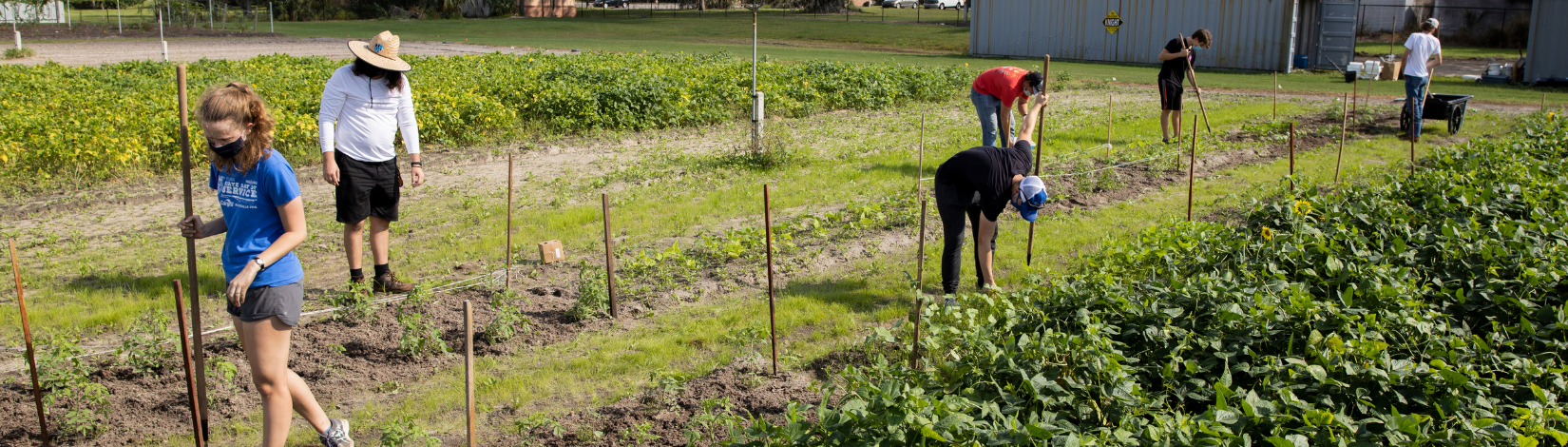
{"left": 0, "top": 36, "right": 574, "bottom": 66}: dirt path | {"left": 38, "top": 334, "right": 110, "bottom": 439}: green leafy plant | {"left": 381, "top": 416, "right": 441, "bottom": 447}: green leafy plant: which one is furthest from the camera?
{"left": 0, "top": 36, "right": 574, "bottom": 66}: dirt path

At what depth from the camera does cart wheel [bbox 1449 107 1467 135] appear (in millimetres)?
12094

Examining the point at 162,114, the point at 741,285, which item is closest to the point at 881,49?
the point at 162,114

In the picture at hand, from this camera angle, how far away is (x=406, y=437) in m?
3.92

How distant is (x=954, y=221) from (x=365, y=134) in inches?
131

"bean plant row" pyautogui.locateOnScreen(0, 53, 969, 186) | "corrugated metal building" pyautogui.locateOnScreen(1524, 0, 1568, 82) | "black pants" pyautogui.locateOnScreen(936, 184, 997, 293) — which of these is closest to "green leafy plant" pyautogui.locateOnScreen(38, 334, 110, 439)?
"black pants" pyautogui.locateOnScreen(936, 184, 997, 293)

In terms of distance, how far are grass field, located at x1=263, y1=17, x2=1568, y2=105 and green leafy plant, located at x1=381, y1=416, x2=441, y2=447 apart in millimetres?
18635

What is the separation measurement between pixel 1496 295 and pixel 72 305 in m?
7.33

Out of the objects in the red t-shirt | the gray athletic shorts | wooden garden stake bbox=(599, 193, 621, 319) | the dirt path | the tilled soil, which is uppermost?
the dirt path

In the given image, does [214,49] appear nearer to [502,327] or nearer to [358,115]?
[358,115]

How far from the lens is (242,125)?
10.9ft

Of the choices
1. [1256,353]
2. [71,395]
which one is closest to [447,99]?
[71,395]

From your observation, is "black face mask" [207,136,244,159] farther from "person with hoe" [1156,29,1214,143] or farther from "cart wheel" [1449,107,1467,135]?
"cart wheel" [1449,107,1467,135]

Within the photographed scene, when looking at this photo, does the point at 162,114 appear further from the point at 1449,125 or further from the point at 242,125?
the point at 1449,125

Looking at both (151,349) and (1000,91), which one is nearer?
(151,349)
